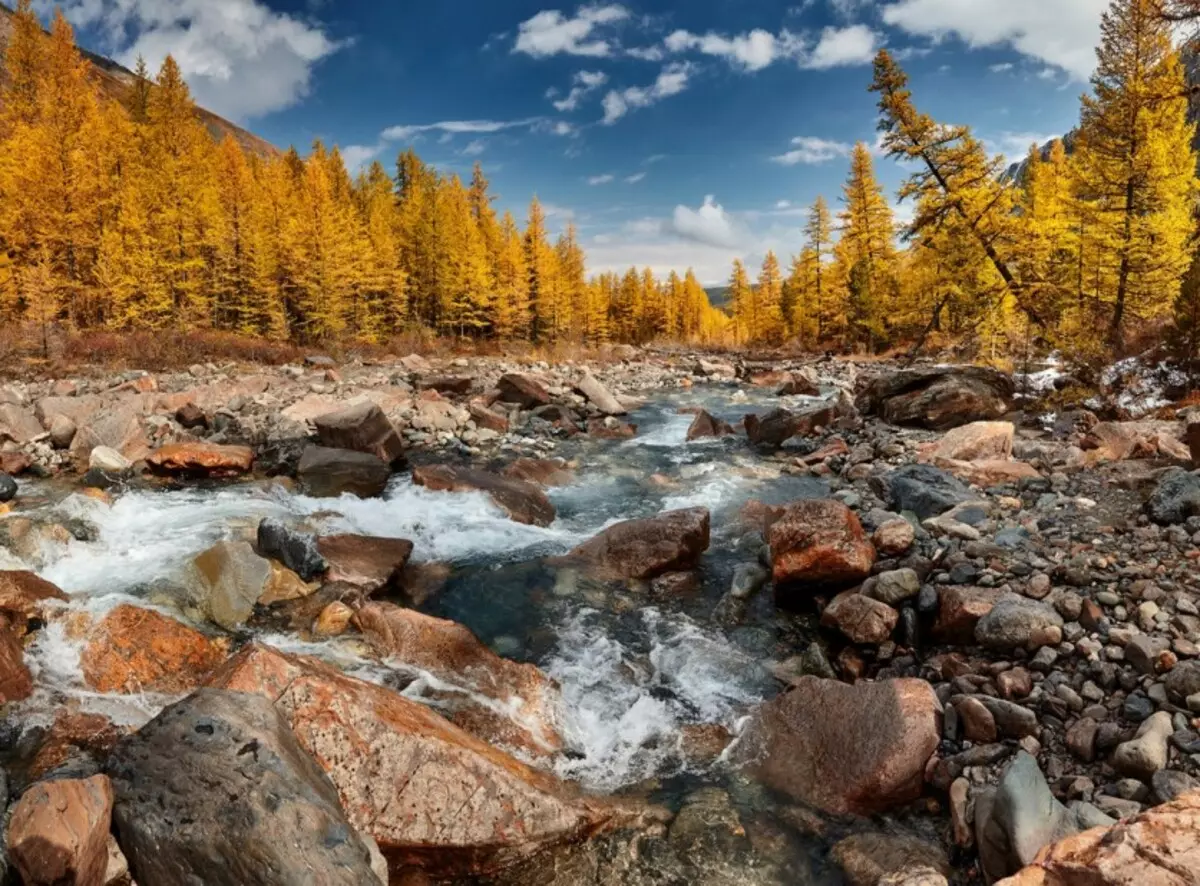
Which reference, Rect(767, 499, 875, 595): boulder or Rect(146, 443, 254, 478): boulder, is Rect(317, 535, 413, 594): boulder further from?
Rect(146, 443, 254, 478): boulder

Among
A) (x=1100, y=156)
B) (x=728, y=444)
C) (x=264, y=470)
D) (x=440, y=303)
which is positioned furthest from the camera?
(x=440, y=303)

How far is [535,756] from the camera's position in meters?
Answer: 5.43

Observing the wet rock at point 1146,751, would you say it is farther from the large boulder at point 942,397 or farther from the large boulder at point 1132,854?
the large boulder at point 942,397

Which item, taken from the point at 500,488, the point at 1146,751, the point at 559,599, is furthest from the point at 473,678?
the point at 500,488

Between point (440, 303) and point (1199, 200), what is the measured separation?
43437mm

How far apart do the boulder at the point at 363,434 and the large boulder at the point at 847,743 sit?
10826mm

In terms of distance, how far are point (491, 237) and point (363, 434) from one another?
42833 millimetres

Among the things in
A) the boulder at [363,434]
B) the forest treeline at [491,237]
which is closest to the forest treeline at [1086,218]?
the forest treeline at [491,237]

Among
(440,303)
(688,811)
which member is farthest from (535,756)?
(440,303)

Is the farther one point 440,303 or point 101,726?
point 440,303

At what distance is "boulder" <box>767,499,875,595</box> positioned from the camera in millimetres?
7613

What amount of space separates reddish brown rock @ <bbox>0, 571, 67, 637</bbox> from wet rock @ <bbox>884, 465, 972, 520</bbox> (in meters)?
10.8

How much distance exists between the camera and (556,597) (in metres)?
8.51

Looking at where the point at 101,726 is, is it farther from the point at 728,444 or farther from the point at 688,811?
the point at 728,444
